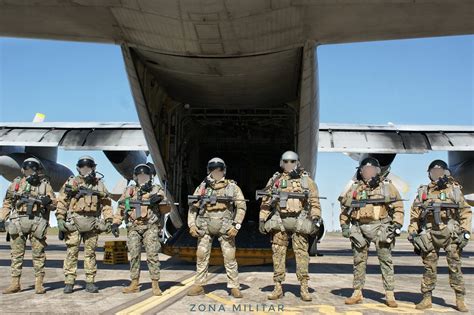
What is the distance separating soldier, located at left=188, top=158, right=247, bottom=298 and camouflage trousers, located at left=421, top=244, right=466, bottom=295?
2887 millimetres

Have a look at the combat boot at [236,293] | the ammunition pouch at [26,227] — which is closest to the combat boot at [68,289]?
the ammunition pouch at [26,227]

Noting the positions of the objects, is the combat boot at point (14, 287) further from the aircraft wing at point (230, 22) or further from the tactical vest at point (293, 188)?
the aircraft wing at point (230, 22)

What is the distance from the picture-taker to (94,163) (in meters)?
7.87

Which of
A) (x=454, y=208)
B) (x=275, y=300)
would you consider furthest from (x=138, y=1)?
(x=454, y=208)

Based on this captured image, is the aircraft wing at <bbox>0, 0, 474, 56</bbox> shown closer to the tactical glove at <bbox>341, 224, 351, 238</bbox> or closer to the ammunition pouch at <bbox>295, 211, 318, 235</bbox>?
the ammunition pouch at <bbox>295, 211, 318, 235</bbox>

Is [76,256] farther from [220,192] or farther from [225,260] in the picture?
[220,192]

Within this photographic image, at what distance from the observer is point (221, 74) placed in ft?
31.7

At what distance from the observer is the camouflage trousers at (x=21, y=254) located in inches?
292

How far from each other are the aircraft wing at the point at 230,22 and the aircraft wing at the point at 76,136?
548 cm

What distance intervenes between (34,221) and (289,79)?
6.22m

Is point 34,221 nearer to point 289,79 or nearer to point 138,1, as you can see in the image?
point 138,1

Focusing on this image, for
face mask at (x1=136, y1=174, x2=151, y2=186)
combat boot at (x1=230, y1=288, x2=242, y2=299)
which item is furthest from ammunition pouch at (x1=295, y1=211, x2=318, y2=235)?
face mask at (x1=136, y1=174, x2=151, y2=186)

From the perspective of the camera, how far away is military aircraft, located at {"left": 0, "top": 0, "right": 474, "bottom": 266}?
7.41 m

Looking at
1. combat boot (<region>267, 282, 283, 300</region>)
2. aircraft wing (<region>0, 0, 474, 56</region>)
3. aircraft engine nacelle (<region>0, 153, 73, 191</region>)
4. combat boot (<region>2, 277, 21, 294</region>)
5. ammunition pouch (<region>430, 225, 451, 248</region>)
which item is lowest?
combat boot (<region>2, 277, 21, 294</region>)
